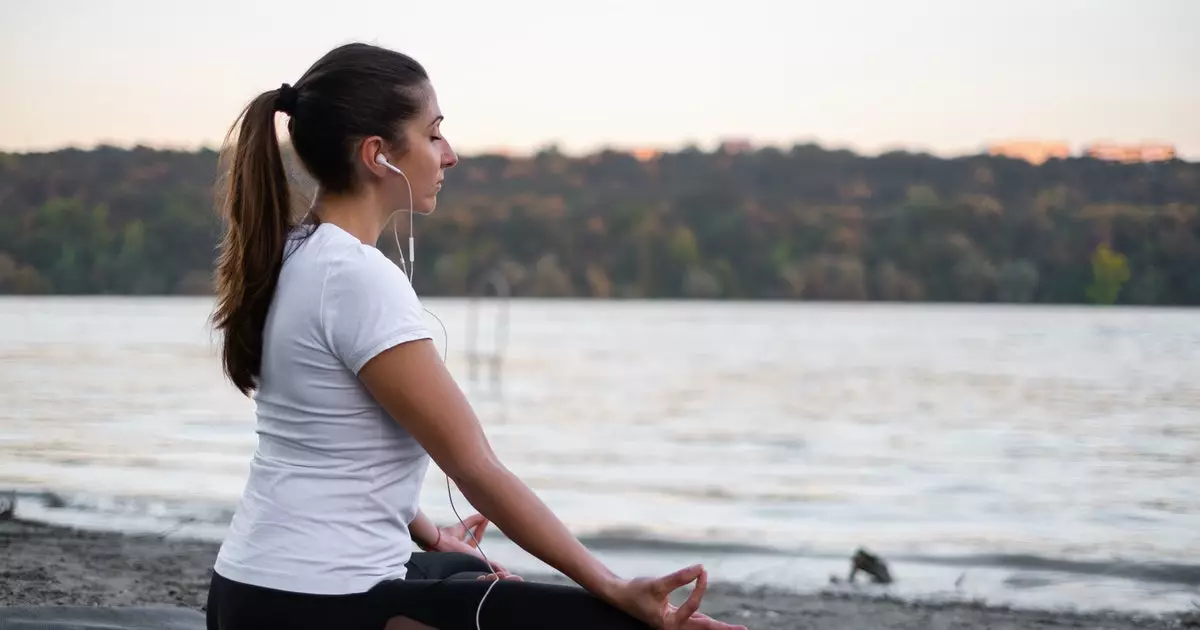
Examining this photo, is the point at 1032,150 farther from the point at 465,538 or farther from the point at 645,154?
the point at 465,538

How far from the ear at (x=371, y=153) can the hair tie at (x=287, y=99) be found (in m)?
0.11

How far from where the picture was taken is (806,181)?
41.2 m

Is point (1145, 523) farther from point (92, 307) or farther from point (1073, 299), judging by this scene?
point (92, 307)

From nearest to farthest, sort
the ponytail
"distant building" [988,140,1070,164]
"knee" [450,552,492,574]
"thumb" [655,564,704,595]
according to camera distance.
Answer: "thumb" [655,564,704,595], the ponytail, "knee" [450,552,492,574], "distant building" [988,140,1070,164]

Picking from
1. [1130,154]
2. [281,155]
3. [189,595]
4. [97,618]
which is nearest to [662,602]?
[281,155]

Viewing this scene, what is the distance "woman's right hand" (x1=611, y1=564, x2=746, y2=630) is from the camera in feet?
4.65

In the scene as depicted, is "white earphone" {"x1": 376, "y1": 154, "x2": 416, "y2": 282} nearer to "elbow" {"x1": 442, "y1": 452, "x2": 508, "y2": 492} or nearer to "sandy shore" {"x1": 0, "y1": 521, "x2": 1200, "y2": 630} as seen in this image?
"elbow" {"x1": 442, "y1": 452, "x2": 508, "y2": 492}

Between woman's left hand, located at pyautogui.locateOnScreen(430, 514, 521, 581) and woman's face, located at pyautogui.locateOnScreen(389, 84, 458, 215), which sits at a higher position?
woman's face, located at pyautogui.locateOnScreen(389, 84, 458, 215)

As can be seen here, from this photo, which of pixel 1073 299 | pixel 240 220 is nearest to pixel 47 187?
pixel 240 220

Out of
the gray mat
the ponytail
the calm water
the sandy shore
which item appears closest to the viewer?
the ponytail

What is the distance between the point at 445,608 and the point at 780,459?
12724 millimetres

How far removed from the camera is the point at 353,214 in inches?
64.4

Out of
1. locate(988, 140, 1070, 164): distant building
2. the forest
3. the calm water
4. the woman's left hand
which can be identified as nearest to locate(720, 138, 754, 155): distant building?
the forest

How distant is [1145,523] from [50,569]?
291 inches
